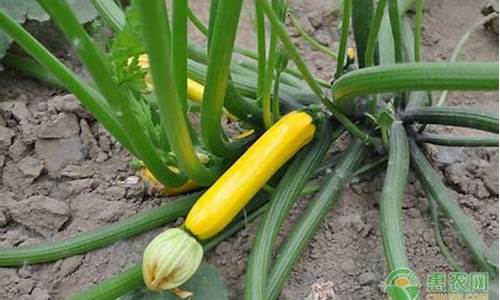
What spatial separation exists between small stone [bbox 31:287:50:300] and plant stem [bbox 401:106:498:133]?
0.75 metres

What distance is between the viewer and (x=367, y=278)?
1395mm

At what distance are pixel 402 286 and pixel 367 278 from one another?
0.13 meters

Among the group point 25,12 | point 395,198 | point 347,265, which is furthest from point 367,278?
point 25,12

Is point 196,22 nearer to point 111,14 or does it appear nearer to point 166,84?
point 111,14

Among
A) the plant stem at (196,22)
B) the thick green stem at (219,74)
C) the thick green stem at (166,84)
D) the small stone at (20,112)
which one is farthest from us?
the small stone at (20,112)

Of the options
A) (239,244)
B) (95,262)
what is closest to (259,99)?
(239,244)

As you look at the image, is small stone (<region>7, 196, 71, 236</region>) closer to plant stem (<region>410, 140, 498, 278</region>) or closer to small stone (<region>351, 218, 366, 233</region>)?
small stone (<region>351, 218, 366, 233</region>)

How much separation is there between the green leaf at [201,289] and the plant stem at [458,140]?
20.3 inches

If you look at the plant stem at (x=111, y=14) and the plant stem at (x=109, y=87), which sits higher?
the plant stem at (x=111, y=14)

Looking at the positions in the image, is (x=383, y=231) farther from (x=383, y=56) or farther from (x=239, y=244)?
(x=383, y=56)

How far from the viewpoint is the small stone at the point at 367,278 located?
54.7 inches

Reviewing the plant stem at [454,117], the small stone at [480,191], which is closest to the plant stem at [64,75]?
the plant stem at [454,117]

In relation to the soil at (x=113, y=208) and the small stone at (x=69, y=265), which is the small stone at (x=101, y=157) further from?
the small stone at (x=69, y=265)

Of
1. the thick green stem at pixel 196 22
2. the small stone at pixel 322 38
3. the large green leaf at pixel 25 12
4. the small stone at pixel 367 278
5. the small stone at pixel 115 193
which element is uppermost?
the large green leaf at pixel 25 12
